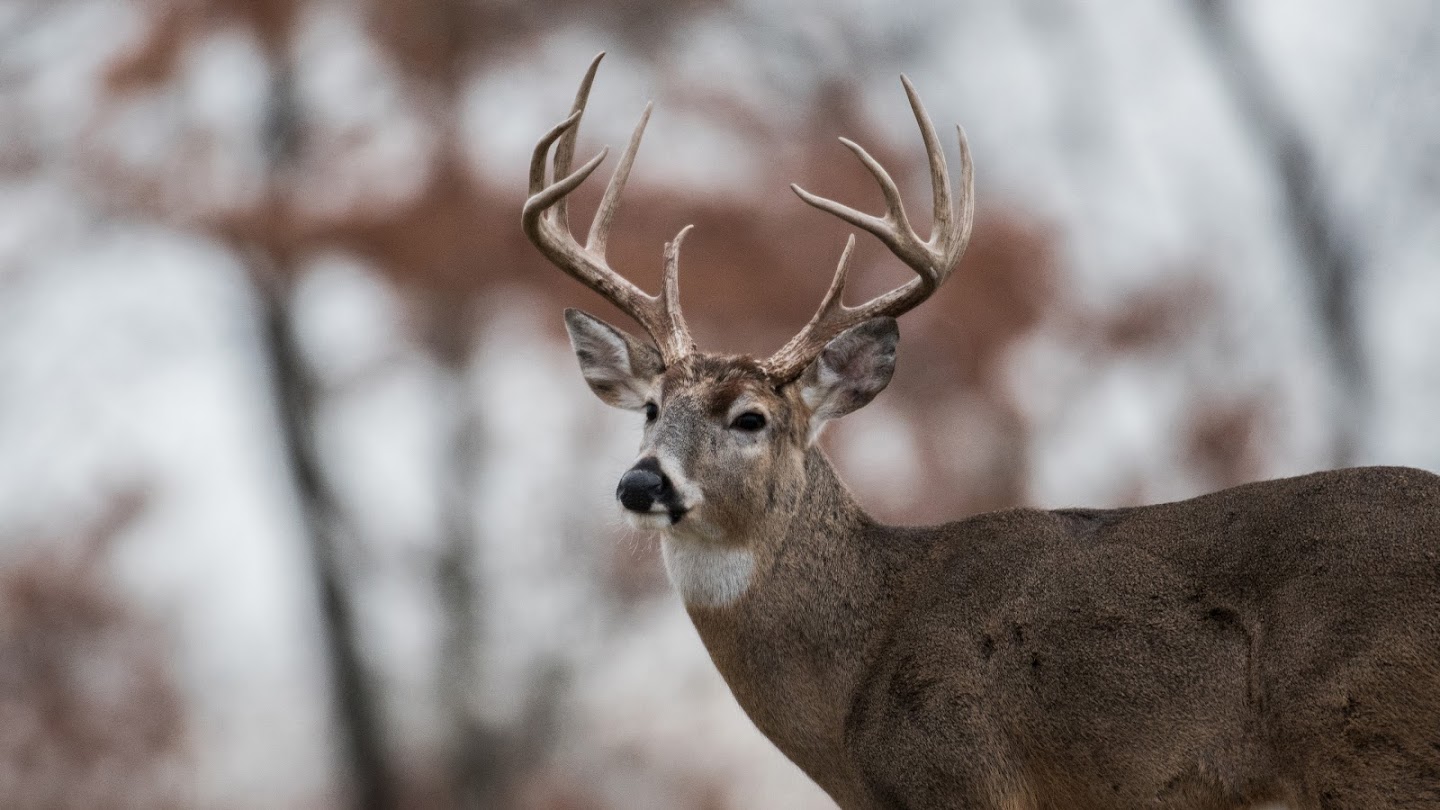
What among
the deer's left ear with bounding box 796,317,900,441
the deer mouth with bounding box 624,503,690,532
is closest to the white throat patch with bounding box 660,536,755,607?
the deer mouth with bounding box 624,503,690,532

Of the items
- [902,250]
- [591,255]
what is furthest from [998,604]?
[591,255]

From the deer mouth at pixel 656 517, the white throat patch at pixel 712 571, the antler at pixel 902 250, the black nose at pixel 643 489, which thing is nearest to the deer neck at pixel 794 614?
the white throat patch at pixel 712 571

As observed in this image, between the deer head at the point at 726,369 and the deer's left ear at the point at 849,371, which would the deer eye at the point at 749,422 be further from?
the deer's left ear at the point at 849,371

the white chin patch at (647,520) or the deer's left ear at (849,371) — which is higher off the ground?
the deer's left ear at (849,371)

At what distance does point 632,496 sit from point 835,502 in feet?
2.95

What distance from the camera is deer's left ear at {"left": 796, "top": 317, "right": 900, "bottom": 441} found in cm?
675

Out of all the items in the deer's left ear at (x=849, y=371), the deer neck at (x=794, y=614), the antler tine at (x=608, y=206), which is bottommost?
the deer neck at (x=794, y=614)

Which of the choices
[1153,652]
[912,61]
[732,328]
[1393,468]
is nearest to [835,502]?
[1153,652]

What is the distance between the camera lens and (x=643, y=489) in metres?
6.11

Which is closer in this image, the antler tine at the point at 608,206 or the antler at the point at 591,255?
the antler at the point at 591,255

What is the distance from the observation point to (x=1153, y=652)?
218 inches

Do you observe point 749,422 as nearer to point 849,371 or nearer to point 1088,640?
point 849,371

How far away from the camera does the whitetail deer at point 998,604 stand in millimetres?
5156

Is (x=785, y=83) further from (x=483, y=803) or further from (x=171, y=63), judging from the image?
(x=483, y=803)
